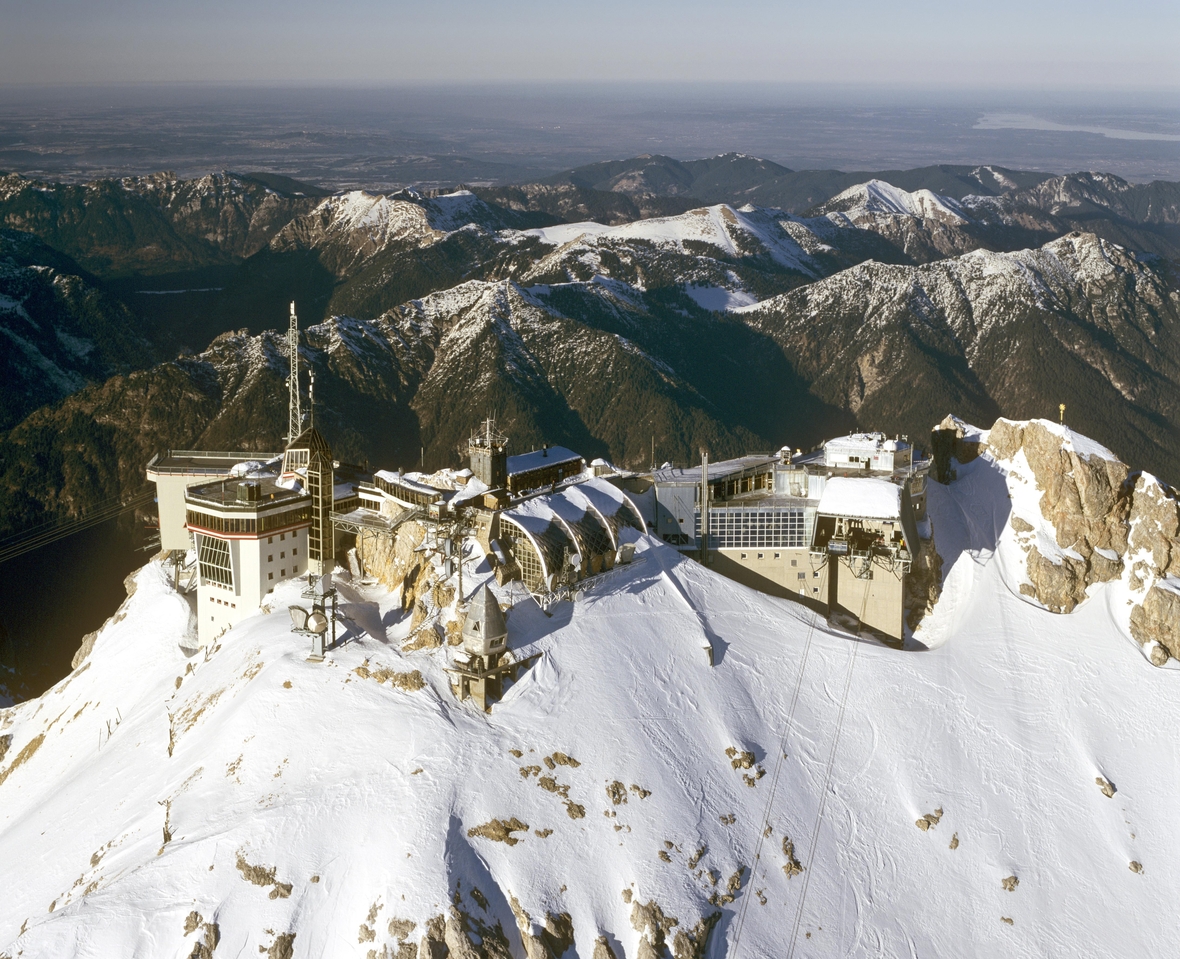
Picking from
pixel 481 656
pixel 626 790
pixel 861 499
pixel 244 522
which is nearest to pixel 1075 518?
pixel 861 499

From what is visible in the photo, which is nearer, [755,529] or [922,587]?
[755,529]

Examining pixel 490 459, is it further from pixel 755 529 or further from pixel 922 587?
pixel 922 587

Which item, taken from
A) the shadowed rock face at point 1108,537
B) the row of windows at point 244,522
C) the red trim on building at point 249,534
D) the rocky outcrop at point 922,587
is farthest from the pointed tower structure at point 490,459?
the shadowed rock face at point 1108,537

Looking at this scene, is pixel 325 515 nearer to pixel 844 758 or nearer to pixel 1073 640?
pixel 844 758

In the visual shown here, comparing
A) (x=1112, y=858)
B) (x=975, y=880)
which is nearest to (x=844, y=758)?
(x=975, y=880)

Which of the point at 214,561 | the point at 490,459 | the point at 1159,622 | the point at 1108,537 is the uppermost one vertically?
the point at 490,459

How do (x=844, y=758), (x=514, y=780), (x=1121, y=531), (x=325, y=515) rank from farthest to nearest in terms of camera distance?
(x=1121, y=531) < (x=325, y=515) < (x=844, y=758) < (x=514, y=780)
